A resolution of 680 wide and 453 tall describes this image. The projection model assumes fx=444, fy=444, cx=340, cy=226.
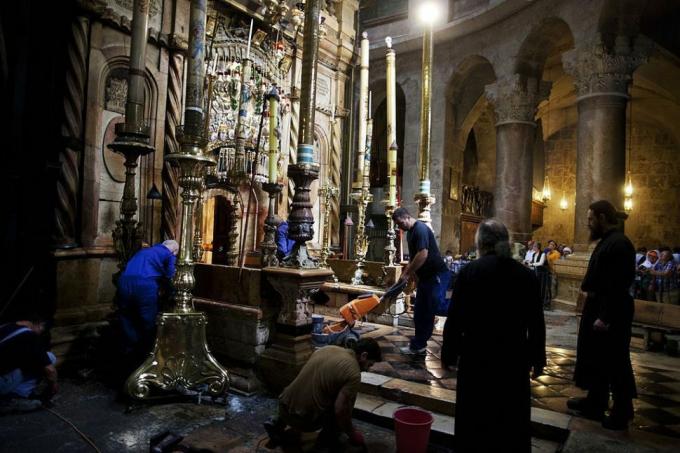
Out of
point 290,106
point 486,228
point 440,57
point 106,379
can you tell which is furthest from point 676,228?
point 106,379

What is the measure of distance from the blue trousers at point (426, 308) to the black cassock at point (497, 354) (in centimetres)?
209

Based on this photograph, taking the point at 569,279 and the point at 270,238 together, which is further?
the point at 569,279

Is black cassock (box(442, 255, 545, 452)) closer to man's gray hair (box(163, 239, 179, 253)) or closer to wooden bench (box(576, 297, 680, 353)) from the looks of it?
man's gray hair (box(163, 239, 179, 253))

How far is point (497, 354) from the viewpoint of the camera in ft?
8.25

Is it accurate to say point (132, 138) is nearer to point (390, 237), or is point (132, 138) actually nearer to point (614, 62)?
point (390, 237)

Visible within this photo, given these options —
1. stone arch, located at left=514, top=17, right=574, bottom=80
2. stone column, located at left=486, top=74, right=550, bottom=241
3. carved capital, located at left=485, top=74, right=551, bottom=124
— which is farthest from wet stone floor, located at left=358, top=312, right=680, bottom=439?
stone arch, located at left=514, top=17, right=574, bottom=80

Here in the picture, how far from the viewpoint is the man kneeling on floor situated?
9.23 feet

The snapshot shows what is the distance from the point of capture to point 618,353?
312cm

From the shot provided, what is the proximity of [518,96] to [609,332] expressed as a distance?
8519mm

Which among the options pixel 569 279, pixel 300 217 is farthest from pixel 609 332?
pixel 569 279

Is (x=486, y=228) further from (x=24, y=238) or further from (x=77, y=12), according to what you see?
(x=77, y=12)

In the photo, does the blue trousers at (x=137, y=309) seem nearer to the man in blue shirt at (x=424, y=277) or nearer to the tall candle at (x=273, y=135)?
the tall candle at (x=273, y=135)

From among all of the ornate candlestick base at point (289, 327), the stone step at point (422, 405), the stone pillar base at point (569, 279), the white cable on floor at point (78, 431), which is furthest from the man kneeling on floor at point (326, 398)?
the stone pillar base at point (569, 279)

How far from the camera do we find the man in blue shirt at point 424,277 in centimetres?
471
